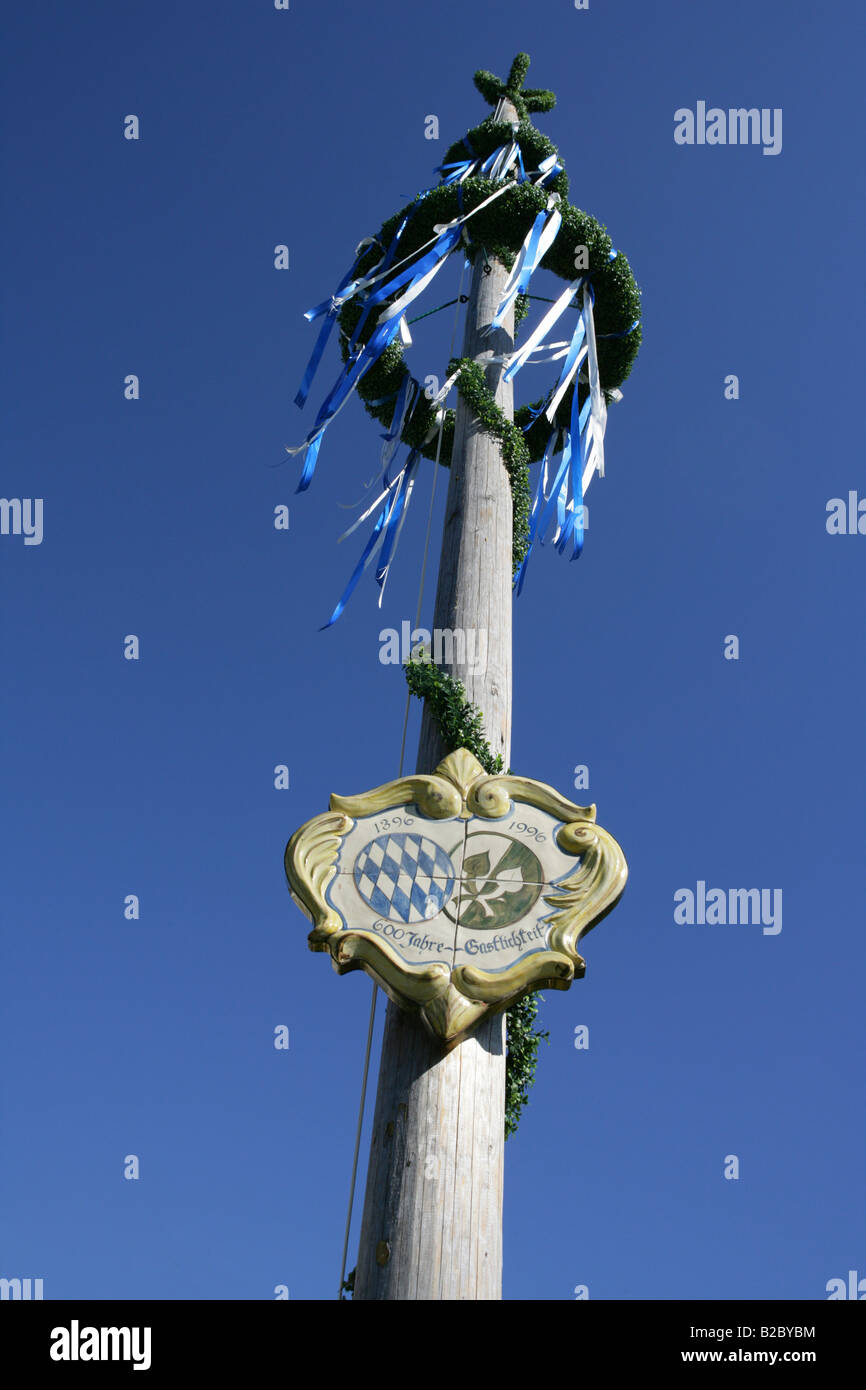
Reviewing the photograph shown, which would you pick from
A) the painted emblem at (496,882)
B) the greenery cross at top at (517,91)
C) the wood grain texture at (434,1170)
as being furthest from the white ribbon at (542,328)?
the painted emblem at (496,882)

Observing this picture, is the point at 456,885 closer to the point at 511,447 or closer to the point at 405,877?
the point at 405,877

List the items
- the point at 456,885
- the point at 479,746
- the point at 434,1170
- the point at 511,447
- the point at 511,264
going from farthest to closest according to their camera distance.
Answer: the point at 511,264
the point at 511,447
the point at 479,746
the point at 456,885
the point at 434,1170

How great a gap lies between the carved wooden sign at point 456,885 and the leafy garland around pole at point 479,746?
0.48ft

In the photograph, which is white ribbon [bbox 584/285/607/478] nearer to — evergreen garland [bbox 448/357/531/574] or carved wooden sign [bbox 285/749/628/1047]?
evergreen garland [bbox 448/357/531/574]

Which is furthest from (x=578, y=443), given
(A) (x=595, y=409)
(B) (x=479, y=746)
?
(B) (x=479, y=746)

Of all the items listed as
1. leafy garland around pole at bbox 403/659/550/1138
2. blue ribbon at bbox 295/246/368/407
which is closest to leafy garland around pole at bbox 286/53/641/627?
blue ribbon at bbox 295/246/368/407

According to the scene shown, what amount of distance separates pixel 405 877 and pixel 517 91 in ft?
19.1

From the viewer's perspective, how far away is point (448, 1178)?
3219 millimetres

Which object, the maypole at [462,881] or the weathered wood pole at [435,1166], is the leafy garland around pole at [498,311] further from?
the weathered wood pole at [435,1166]

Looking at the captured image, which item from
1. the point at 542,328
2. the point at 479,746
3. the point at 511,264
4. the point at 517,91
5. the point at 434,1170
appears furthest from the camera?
the point at 517,91

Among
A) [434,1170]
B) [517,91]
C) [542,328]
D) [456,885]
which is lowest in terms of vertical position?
[434,1170]

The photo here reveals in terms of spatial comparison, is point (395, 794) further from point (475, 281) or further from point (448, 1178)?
point (475, 281)

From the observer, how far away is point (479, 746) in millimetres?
4164
